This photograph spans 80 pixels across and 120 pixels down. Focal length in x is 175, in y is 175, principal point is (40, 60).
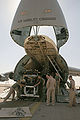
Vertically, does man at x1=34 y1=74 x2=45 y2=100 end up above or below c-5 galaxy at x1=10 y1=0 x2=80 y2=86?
below

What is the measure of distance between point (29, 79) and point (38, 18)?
403cm

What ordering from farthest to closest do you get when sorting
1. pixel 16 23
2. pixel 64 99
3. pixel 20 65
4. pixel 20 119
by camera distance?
pixel 20 65 → pixel 64 99 → pixel 16 23 → pixel 20 119

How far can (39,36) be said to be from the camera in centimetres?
867

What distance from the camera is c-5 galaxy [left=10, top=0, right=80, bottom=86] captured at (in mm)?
7316

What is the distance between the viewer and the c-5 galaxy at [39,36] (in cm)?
732

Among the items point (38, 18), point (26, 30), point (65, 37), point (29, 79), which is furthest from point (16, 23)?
point (29, 79)

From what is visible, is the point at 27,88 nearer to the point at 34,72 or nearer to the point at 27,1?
the point at 34,72

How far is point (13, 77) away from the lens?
11.3 metres

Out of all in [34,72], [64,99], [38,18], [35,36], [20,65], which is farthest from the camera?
[20,65]

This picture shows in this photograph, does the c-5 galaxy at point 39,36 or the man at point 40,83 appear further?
the man at point 40,83

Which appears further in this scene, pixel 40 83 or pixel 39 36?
pixel 40 83

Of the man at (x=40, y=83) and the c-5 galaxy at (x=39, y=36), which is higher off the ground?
the c-5 galaxy at (x=39, y=36)

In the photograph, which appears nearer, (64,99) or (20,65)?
(64,99)

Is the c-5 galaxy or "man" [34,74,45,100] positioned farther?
"man" [34,74,45,100]
